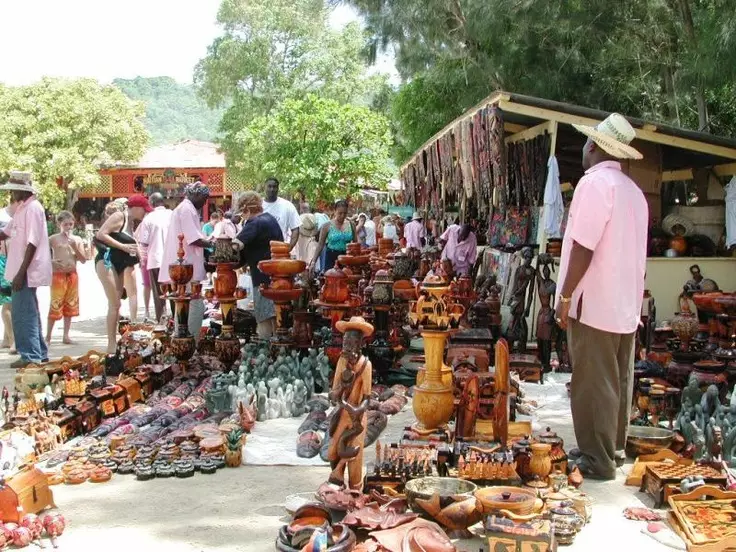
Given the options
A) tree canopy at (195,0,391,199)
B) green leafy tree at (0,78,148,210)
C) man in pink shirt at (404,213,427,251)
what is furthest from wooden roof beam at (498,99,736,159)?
green leafy tree at (0,78,148,210)

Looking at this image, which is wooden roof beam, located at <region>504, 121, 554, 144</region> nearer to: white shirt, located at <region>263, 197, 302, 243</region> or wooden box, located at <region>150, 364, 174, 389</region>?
white shirt, located at <region>263, 197, 302, 243</region>

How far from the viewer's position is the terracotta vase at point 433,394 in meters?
4.52

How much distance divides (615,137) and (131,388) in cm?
384

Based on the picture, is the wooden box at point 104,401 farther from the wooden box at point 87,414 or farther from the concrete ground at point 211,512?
the concrete ground at point 211,512

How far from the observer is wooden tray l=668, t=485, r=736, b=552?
10.4 feet

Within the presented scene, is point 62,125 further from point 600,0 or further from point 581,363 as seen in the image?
point 581,363

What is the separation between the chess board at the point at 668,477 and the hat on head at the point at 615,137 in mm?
1625

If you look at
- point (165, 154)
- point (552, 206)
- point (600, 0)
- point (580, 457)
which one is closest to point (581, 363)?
point (580, 457)

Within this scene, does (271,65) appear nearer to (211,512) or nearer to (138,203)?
(138,203)

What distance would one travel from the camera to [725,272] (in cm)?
887

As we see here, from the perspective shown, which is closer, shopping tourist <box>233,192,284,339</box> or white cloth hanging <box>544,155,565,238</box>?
shopping tourist <box>233,192,284,339</box>

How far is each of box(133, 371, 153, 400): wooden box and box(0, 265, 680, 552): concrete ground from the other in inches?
68.0

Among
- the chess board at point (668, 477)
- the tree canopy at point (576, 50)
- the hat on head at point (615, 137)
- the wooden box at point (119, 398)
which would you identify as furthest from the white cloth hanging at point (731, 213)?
the wooden box at point (119, 398)

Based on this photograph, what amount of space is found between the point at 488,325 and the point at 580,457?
10.5 ft
